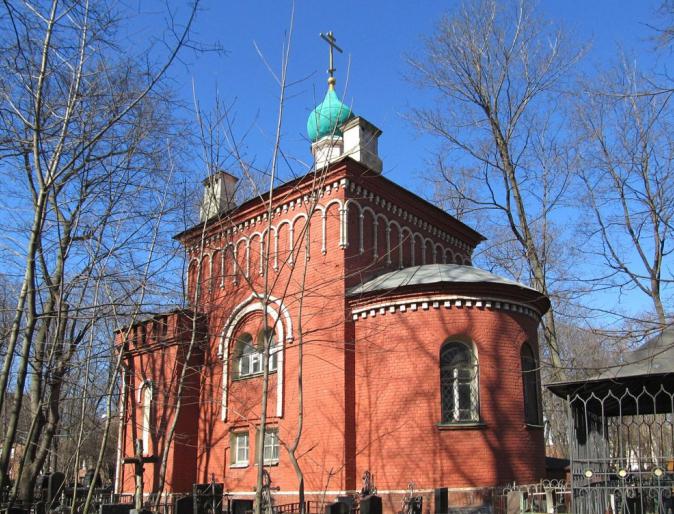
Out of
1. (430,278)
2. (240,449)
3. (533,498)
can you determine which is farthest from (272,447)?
(533,498)

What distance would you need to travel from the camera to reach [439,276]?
14.1m

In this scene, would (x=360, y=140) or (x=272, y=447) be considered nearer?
(x=272, y=447)

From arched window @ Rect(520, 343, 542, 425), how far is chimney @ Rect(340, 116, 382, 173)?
602 cm

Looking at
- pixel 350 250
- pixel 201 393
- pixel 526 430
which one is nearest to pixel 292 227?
pixel 350 250

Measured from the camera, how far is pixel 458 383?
1355cm

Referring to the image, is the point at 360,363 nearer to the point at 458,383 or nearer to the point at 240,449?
the point at 458,383

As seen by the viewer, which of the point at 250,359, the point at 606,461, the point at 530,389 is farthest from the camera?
the point at 250,359

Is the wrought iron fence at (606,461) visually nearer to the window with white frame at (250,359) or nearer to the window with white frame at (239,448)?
the window with white frame at (250,359)

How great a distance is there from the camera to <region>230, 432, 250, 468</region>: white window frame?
1587 centimetres

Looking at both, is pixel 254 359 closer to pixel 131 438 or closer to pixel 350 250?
pixel 350 250

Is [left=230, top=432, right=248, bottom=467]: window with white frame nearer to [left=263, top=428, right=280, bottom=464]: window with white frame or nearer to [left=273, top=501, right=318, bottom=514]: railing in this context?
[left=263, top=428, right=280, bottom=464]: window with white frame

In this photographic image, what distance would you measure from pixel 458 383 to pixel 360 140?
699 cm

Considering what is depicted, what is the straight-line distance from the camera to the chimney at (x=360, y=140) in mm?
16984

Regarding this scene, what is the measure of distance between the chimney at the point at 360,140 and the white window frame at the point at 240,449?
763cm
